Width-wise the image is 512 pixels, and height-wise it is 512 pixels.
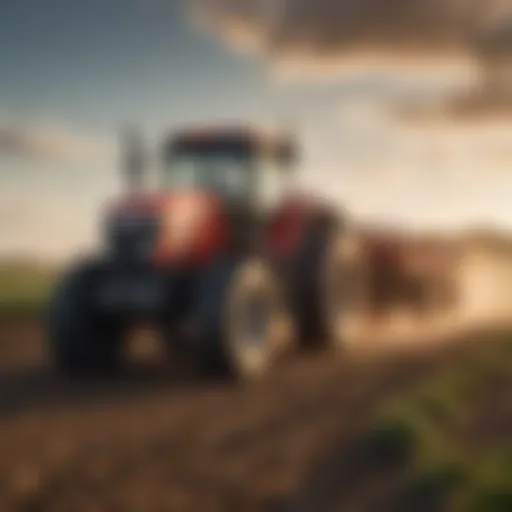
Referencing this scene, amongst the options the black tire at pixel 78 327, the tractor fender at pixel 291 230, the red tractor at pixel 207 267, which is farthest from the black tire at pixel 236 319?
the black tire at pixel 78 327

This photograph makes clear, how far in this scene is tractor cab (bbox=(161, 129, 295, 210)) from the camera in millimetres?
7434

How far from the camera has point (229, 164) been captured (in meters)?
7.53

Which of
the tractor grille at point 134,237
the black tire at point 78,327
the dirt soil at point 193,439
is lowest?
the dirt soil at point 193,439

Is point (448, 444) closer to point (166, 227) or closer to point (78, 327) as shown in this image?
point (166, 227)

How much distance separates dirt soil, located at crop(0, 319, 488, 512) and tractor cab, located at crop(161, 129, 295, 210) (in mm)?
1542

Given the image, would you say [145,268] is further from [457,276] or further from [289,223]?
[457,276]

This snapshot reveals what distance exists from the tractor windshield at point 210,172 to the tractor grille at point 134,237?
66cm

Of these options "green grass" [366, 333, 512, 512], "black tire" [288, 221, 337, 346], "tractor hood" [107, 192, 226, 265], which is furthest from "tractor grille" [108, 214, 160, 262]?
"green grass" [366, 333, 512, 512]

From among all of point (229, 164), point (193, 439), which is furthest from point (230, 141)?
point (193, 439)

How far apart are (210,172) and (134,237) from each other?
95 centimetres

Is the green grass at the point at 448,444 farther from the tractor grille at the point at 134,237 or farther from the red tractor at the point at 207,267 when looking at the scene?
the tractor grille at the point at 134,237

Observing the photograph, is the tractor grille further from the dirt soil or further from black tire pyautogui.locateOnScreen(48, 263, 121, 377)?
the dirt soil

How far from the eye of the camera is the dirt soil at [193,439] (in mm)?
4301

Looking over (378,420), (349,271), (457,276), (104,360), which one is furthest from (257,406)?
(457,276)
